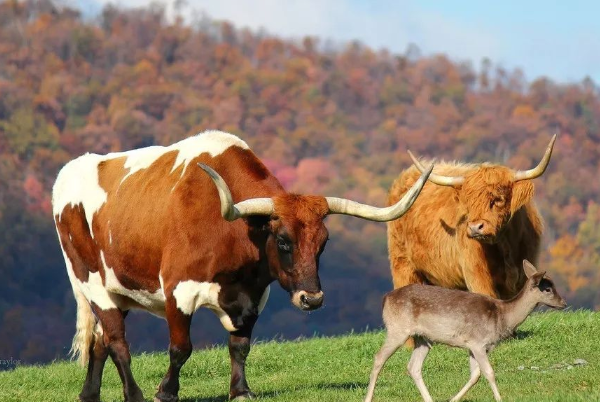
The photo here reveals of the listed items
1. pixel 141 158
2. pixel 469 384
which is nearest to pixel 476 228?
pixel 141 158

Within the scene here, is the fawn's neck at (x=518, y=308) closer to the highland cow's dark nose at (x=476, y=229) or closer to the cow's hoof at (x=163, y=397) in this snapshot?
the cow's hoof at (x=163, y=397)

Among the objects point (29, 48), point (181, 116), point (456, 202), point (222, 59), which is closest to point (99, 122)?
point (181, 116)

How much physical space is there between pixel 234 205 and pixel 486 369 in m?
2.30

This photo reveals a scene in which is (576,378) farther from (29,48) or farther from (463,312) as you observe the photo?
(29,48)

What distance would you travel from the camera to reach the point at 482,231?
1268 centimetres

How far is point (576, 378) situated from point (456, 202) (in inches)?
170

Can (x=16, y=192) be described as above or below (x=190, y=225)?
below

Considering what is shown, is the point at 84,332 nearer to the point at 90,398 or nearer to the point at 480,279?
the point at 90,398

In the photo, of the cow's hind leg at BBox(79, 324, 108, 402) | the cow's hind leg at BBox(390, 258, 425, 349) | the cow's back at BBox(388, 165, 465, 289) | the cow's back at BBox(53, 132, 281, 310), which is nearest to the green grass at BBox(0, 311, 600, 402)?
the cow's hind leg at BBox(79, 324, 108, 402)

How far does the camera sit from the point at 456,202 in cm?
1395

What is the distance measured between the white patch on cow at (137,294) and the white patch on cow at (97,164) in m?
0.51

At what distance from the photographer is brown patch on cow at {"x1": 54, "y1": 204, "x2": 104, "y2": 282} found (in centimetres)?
1083

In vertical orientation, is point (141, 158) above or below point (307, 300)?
above

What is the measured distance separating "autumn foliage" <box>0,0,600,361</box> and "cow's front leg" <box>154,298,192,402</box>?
67193 millimetres
